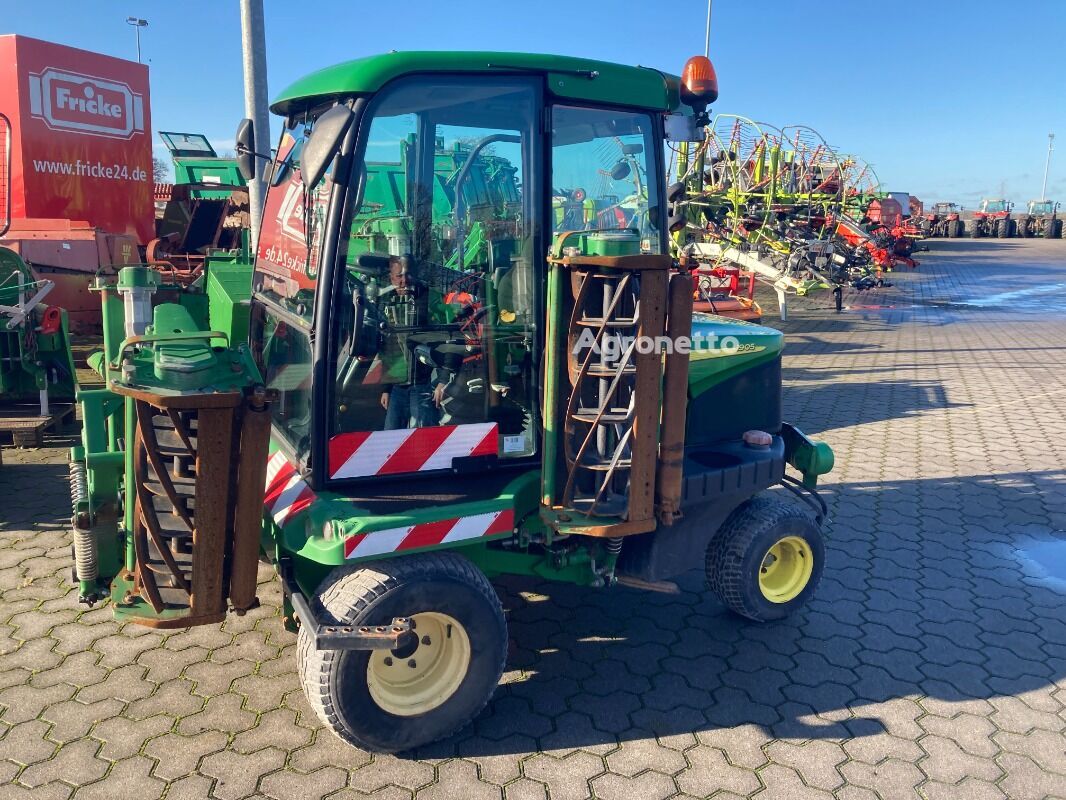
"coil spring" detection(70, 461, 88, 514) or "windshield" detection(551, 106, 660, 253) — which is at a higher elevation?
"windshield" detection(551, 106, 660, 253)

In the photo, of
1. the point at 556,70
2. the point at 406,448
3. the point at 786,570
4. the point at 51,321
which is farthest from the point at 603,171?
the point at 51,321

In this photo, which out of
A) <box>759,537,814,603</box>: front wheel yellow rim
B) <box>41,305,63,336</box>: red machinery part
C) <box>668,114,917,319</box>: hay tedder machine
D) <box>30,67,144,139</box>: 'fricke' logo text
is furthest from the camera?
Answer: <box>668,114,917,319</box>: hay tedder machine

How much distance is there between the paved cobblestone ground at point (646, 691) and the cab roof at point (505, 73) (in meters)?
2.34

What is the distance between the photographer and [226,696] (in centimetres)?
323

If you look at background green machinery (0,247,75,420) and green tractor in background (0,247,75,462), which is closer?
green tractor in background (0,247,75,462)

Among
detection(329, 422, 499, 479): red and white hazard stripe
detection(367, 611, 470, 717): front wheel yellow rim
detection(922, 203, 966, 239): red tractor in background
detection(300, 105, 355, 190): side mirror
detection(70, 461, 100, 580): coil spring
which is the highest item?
detection(922, 203, 966, 239): red tractor in background

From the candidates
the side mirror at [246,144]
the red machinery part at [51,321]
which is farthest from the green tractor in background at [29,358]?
the side mirror at [246,144]

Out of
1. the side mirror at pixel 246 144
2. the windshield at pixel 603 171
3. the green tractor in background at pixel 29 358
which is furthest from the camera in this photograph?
the green tractor in background at pixel 29 358

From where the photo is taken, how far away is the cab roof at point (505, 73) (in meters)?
2.79

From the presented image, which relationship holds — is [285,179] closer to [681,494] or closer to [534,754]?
[681,494]

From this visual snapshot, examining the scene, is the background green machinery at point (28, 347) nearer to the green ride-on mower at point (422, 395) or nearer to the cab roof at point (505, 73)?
the green ride-on mower at point (422, 395)

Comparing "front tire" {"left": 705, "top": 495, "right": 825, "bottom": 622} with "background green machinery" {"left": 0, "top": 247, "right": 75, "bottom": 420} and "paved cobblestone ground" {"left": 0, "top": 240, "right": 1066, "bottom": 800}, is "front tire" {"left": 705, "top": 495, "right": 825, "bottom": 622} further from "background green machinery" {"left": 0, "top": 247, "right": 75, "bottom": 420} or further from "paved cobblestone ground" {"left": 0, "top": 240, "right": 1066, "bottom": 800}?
"background green machinery" {"left": 0, "top": 247, "right": 75, "bottom": 420}

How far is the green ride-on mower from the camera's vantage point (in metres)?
2.76

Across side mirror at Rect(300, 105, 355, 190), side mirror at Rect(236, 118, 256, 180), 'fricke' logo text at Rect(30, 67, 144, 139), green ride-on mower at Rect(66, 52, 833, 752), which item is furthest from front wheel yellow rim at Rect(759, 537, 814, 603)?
'fricke' logo text at Rect(30, 67, 144, 139)
